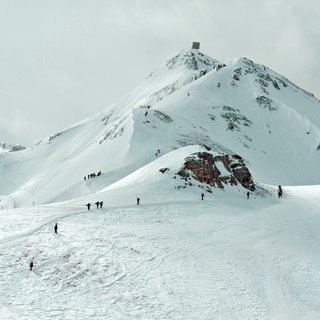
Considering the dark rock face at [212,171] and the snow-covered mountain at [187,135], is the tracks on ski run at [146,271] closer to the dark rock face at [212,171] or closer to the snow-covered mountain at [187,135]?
the dark rock face at [212,171]

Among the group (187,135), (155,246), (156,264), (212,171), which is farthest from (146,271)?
(187,135)

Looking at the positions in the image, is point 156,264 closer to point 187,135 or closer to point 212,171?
point 212,171

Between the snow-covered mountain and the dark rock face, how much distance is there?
6392mm

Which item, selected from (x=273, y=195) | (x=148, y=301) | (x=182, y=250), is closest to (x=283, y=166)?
(x=273, y=195)

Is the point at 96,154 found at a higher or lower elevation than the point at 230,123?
lower

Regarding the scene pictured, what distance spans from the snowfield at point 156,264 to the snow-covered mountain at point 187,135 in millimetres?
26093

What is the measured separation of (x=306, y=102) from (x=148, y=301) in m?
153

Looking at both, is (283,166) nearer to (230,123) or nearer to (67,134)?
(230,123)

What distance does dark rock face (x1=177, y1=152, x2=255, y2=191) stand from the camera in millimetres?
55062

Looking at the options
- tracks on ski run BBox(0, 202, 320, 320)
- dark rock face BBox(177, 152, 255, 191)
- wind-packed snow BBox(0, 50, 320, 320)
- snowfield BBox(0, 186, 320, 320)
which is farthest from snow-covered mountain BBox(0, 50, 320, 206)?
tracks on ski run BBox(0, 202, 320, 320)

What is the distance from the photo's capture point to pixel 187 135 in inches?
3949

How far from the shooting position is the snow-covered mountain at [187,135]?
8819 cm

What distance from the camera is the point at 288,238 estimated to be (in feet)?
128

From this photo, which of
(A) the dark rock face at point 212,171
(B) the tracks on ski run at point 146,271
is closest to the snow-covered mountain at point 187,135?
(A) the dark rock face at point 212,171
